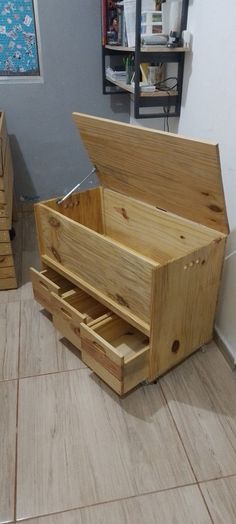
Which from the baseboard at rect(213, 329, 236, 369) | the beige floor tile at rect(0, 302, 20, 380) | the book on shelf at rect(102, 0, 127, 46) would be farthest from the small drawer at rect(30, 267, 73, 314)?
the book on shelf at rect(102, 0, 127, 46)

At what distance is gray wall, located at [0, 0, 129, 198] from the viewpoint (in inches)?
80.7

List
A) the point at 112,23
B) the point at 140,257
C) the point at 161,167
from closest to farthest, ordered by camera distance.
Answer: the point at 140,257 < the point at 161,167 < the point at 112,23

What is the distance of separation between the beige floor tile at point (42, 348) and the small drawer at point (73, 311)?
7 centimetres

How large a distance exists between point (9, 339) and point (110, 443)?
24.0 inches

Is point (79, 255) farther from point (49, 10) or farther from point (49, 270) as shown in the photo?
point (49, 10)

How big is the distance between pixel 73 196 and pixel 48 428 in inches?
35.4

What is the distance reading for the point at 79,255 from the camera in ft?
4.53

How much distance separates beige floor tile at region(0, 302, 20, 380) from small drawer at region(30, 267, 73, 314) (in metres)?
0.15

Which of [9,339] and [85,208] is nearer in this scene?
[9,339]

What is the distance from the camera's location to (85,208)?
5.53 feet

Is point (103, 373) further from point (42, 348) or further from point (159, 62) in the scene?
point (159, 62)

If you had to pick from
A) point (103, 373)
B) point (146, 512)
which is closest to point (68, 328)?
point (103, 373)

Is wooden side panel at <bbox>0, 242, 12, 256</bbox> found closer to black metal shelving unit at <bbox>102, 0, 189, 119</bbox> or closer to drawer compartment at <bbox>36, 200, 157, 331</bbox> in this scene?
drawer compartment at <bbox>36, 200, 157, 331</bbox>

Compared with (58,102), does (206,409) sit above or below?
below
